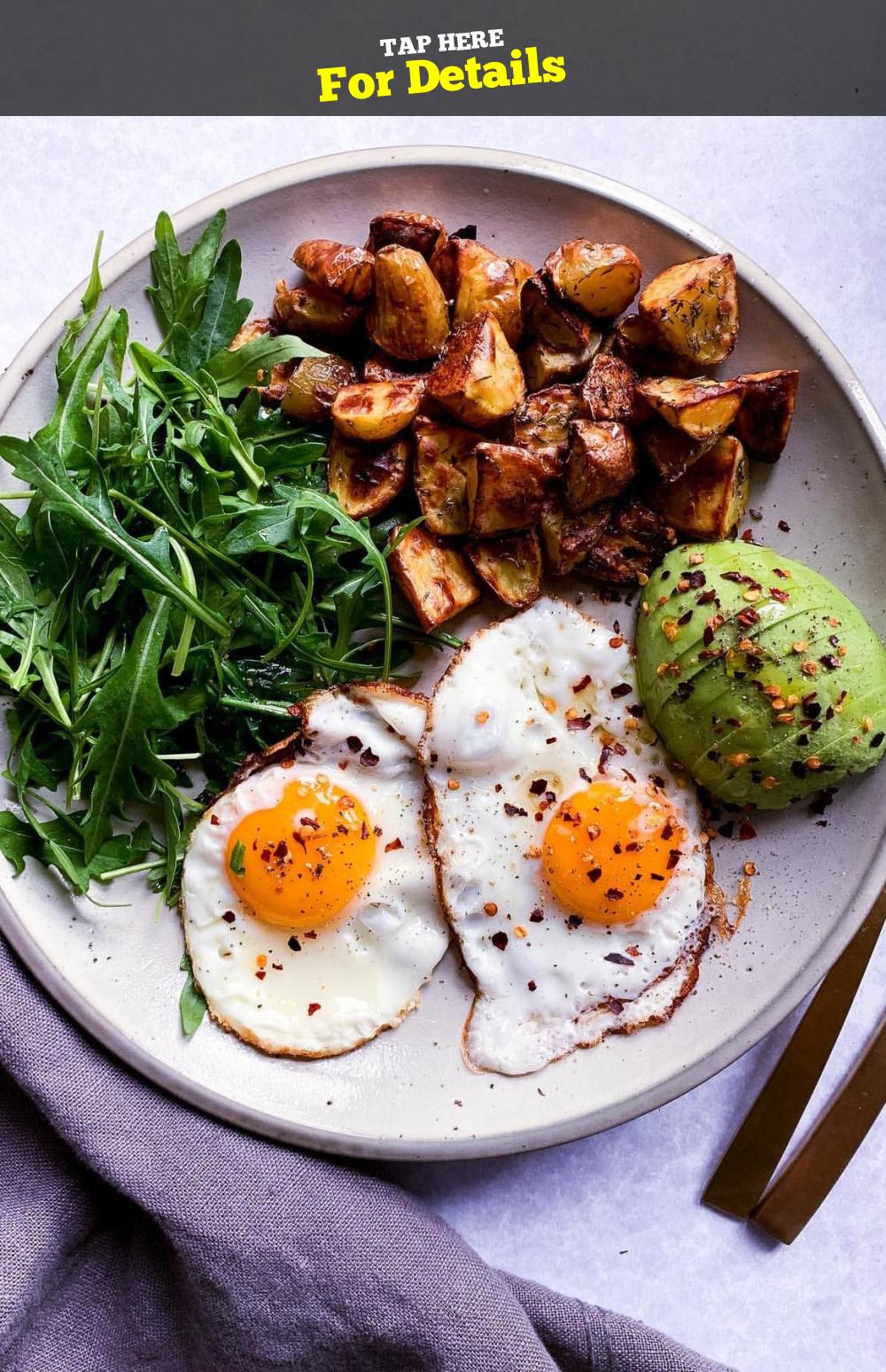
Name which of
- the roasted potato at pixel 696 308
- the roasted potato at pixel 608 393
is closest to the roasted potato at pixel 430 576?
the roasted potato at pixel 608 393

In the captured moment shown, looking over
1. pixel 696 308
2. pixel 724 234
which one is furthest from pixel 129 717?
pixel 724 234

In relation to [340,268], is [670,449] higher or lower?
lower

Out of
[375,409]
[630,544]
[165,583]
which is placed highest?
[375,409]

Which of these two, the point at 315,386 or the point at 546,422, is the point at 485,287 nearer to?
the point at 546,422

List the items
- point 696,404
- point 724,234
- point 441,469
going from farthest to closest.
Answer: point 724,234, point 441,469, point 696,404

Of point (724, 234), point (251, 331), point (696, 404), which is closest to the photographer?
point (696, 404)
